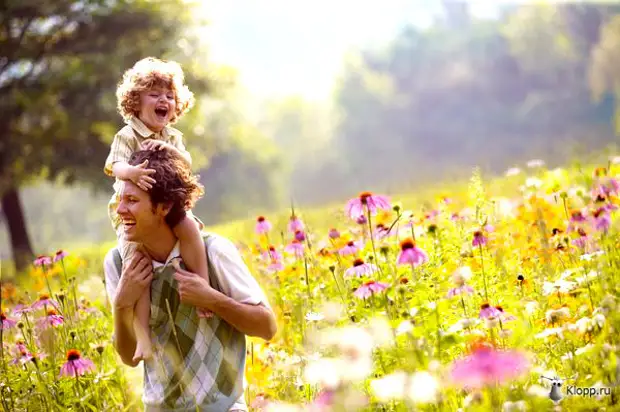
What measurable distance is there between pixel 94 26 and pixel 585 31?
44871 mm

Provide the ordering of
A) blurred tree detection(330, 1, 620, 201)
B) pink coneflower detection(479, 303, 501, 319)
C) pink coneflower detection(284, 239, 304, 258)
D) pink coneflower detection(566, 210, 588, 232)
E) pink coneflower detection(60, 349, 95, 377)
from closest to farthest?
pink coneflower detection(479, 303, 501, 319) → pink coneflower detection(60, 349, 95, 377) → pink coneflower detection(566, 210, 588, 232) → pink coneflower detection(284, 239, 304, 258) → blurred tree detection(330, 1, 620, 201)

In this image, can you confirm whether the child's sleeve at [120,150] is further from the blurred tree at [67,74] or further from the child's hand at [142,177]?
the blurred tree at [67,74]

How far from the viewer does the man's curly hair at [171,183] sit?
3109 mm

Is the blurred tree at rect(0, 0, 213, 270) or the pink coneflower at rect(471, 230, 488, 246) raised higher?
the blurred tree at rect(0, 0, 213, 270)

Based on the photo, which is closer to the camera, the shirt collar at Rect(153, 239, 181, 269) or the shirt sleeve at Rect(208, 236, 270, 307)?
the shirt sleeve at Rect(208, 236, 270, 307)

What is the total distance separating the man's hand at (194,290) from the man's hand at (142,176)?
34 cm

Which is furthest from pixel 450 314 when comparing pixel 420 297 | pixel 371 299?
pixel 371 299

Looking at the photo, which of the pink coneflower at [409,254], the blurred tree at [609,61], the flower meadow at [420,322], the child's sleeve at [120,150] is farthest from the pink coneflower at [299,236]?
the blurred tree at [609,61]

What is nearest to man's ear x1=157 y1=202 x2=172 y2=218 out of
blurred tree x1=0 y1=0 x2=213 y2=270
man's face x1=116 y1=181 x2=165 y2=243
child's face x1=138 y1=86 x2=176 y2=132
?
man's face x1=116 y1=181 x2=165 y2=243

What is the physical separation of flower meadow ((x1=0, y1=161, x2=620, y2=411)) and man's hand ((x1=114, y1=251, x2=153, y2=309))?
297 mm

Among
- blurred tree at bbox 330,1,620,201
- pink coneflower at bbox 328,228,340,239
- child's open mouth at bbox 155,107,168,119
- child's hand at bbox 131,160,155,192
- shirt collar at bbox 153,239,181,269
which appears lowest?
pink coneflower at bbox 328,228,340,239

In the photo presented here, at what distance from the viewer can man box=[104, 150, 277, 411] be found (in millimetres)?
3088

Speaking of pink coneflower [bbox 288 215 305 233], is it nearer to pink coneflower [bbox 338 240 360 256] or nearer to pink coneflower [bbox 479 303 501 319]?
pink coneflower [bbox 338 240 360 256]

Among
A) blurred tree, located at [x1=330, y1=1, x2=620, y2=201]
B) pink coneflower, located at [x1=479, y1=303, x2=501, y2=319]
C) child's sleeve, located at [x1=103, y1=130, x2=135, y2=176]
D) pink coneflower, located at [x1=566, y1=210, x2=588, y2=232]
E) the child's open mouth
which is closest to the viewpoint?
pink coneflower, located at [x1=479, y1=303, x2=501, y2=319]
